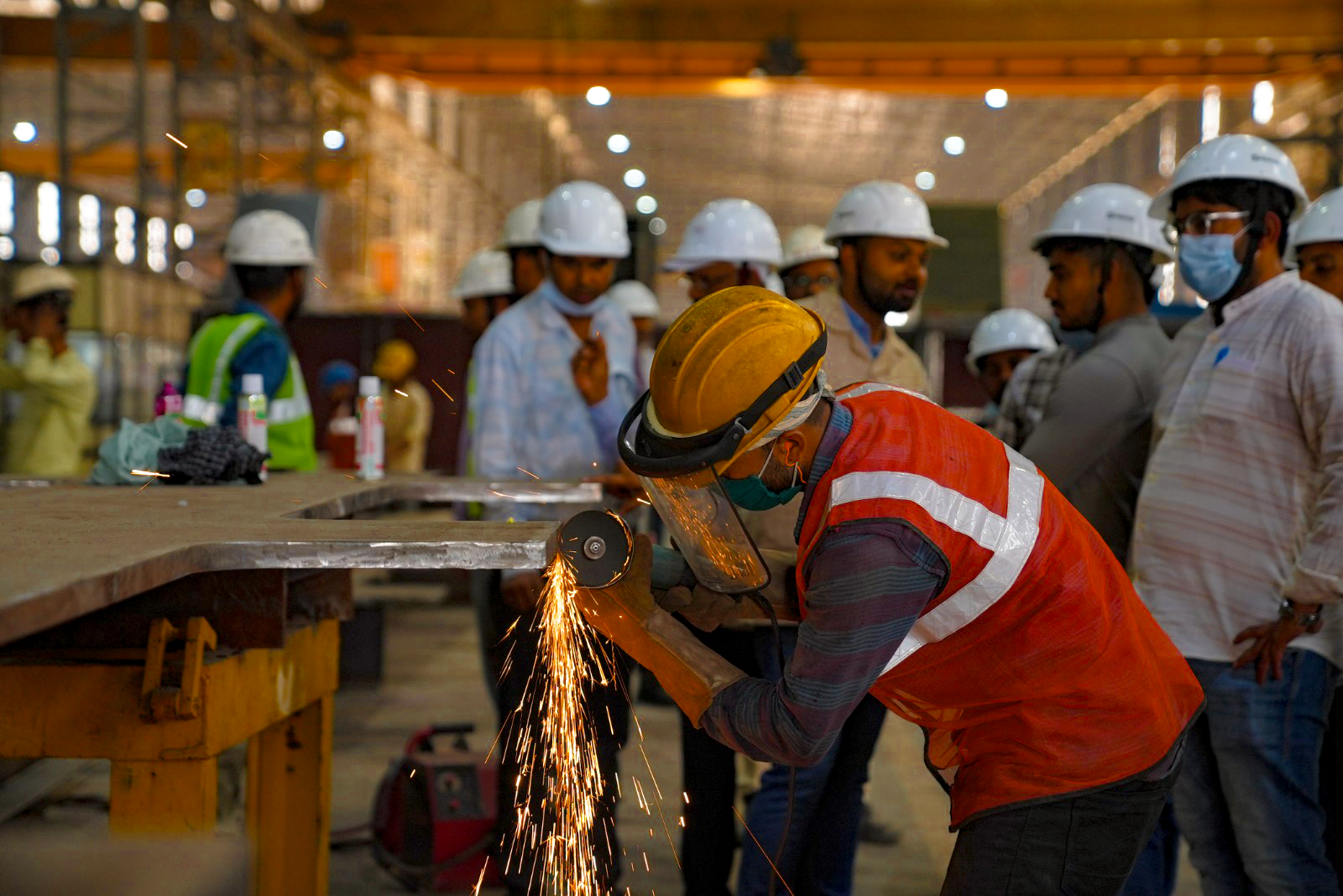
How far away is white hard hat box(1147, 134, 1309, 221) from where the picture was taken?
2832mm

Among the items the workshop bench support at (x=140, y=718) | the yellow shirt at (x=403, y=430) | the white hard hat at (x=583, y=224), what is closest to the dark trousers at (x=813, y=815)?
the workshop bench support at (x=140, y=718)

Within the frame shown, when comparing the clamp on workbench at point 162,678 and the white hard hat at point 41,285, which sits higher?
the white hard hat at point 41,285

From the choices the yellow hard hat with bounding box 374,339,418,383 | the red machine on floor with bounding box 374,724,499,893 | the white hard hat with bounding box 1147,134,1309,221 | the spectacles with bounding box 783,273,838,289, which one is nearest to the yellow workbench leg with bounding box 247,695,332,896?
the red machine on floor with bounding box 374,724,499,893

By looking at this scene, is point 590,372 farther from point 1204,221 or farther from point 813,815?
point 1204,221

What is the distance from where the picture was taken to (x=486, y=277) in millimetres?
5648

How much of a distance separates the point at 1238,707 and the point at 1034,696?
3.55ft

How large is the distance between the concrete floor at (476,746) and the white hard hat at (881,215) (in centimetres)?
201

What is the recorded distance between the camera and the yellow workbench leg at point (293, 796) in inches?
120

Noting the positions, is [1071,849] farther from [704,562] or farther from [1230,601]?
[1230,601]

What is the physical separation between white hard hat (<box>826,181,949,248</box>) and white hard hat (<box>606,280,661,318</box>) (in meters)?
3.80

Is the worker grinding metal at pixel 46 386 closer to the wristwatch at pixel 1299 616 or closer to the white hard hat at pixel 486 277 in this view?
the white hard hat at pixel 486 277

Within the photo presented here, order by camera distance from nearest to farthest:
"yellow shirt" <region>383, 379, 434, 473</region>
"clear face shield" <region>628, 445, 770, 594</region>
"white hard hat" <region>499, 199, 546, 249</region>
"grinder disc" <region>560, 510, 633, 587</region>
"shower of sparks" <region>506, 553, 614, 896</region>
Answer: "clear face shield" <region>628, 445, 770, 594</region>
"grinder disc" <region>560, 510, 633, 587</region>
"shower of sparks" <region>506, 553, 614, 896</region>
"white hard hat" <region>499, 199, 546, 249</region>
"yellow shirt" <region>383, 379, 434, 473</region>

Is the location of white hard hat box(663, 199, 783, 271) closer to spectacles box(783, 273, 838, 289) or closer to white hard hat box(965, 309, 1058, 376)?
spectacles box(783, 273, 838, 289)

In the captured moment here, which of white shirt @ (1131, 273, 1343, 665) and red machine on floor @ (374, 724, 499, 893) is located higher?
white shirt @ (1131, 273, 1343, 665)
